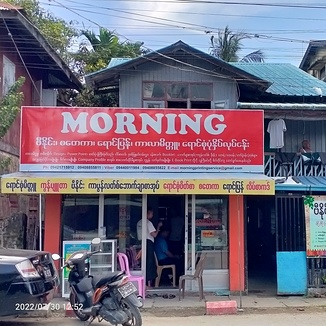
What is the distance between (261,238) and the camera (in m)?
17.5

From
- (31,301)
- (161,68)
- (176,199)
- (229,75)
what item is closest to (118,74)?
(161,68)

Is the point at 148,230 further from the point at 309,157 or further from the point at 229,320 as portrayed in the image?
A: the point at 309,157

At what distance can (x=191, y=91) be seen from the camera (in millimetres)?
15008

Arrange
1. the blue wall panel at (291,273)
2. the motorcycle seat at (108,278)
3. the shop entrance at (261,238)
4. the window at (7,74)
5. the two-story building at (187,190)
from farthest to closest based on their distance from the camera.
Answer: the shop entrance at (261,238), the window at (7,74), the blue wall panel at (291,273), the two-story building at (187,190), the motorcycle seat at (108,278)

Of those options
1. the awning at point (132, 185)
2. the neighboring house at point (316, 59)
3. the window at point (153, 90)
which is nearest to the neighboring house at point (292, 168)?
the awning at point (132, 185)

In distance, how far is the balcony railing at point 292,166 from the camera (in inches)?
552

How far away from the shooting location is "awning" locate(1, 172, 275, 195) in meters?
11.2

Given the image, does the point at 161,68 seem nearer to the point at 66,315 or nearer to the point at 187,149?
the point at 187,149

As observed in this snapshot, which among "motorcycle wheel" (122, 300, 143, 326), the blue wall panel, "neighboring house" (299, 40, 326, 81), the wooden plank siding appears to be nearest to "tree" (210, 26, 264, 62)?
A: "neighboring house" (299, 40, 326, 81)

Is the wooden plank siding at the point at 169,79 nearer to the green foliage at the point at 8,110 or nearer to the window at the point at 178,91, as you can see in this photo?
the window at the point at 178,91

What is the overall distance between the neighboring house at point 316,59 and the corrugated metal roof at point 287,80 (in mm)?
4606

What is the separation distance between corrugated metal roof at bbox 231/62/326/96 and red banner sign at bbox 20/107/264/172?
13.7 ft

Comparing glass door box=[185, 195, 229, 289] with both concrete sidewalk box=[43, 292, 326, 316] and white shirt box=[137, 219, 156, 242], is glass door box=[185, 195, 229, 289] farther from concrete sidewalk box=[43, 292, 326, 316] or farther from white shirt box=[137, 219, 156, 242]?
white shirt box=[137, 219, 156, 242]

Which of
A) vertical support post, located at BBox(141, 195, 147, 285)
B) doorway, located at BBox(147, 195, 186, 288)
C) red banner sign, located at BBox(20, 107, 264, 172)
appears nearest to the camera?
red banner sign, located at BBox(20, 107, 264, 172)
